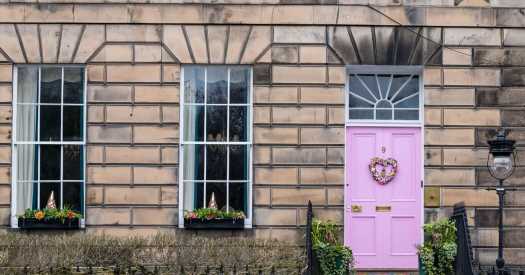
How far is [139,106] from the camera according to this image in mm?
14258

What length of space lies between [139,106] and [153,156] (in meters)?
0.82

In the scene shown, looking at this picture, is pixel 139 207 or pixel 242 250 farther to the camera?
pixel 139 207

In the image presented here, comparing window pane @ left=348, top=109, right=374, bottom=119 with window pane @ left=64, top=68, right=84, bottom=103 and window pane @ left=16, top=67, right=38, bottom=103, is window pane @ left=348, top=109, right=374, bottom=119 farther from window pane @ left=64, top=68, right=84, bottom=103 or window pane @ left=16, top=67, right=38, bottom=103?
window pane @ left=16, top=67, right=38, bottom=103

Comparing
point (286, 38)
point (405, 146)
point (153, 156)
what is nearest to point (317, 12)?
point (286, 38)

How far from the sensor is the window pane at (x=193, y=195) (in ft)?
47.0

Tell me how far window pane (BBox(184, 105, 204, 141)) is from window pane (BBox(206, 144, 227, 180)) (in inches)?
9.9

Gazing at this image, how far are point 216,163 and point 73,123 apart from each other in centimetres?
237

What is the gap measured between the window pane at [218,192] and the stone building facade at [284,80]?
50 cm

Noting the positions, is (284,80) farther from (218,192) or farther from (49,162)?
(49,162)

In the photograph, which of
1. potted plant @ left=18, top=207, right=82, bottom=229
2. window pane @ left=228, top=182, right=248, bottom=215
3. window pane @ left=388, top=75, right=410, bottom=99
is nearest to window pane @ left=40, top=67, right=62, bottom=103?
potted plant @ left=18, top=207, right=82, bottom=229

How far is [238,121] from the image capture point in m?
14.4

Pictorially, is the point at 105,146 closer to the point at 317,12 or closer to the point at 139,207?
the point at 139,207

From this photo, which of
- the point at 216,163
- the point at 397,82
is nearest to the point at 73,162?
the point at 216,163

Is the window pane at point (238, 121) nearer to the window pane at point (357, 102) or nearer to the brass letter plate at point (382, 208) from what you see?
the window pane at point (357, 102)
